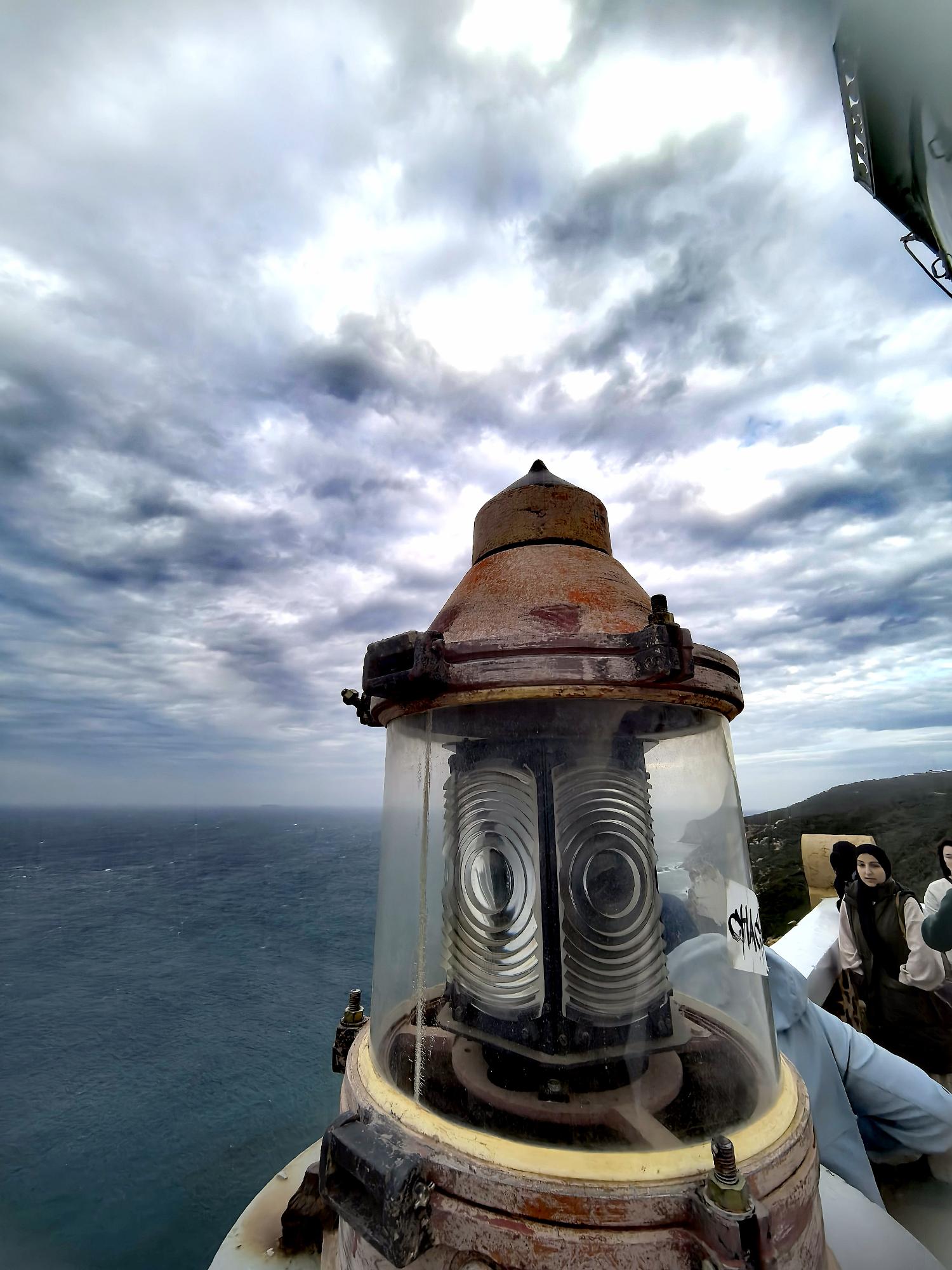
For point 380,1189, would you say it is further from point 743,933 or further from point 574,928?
point 743,933

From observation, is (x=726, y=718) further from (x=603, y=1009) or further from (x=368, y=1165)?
(x=368, y=1165)

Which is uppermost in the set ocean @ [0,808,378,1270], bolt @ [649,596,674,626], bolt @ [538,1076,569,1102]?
bolt @ [649,596,674,626]

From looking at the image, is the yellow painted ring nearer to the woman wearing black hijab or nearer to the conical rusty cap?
the conical rusty cap

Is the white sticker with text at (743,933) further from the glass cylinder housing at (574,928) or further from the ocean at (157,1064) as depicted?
the ocean at (157,1064)

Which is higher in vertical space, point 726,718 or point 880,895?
point 726,718

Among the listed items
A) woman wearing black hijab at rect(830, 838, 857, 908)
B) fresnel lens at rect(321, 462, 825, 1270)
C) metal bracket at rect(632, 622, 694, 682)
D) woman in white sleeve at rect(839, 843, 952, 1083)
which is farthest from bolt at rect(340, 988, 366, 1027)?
woman wearing black hijab at rect(830, 838, 857, 908)

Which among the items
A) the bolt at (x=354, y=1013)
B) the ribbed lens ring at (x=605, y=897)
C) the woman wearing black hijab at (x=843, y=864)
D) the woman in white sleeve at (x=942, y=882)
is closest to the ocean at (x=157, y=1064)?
the bolt at (x=354, y=1013)

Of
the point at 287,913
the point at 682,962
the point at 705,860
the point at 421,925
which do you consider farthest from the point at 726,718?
the point at 287,913
